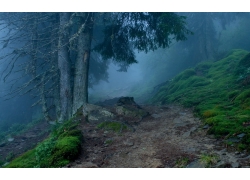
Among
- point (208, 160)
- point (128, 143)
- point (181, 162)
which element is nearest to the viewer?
point (208, 160)

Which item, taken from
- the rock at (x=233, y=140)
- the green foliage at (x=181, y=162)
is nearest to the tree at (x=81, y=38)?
the rock at (x=233, y=140)

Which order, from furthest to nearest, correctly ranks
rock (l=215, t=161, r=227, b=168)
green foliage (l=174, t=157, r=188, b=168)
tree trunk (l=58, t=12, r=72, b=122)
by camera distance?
1. tree trunk (l=58, t=12, r=72, b=122)
2. green foliage (l=174, t=157, r=188, b=168)
3. rock (l=215, t=161, r=227, b=168)

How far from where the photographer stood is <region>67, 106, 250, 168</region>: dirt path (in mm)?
3996

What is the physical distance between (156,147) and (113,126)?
2.21m

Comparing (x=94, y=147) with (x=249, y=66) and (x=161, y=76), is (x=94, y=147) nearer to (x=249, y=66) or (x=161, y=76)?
(x=249, y=66)

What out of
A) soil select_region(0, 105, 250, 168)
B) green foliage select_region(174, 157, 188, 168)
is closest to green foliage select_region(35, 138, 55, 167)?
soil select_region(0, 105, 250, 168)

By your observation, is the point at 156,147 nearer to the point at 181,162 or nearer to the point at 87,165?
the point at 181,162

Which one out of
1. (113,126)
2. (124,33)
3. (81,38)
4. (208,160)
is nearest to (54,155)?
(113,126)

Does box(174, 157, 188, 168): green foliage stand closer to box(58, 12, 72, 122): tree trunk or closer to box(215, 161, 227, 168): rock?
box(215, 161, 227, 168): rock

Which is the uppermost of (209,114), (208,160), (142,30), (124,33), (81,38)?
(142,30)

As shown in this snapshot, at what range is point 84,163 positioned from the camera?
438 centimetres

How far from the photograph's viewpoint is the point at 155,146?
5141 millimetres

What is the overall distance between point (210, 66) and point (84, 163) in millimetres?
14902

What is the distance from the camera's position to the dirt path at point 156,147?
400 centimetres
